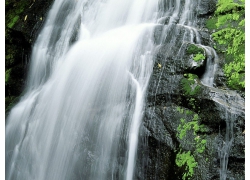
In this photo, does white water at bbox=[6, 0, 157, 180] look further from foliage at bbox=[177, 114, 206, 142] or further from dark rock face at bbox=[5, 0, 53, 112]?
foliage at bbox=[177, 114, 206, 142]

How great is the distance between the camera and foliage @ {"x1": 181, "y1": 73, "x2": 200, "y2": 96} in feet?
15.8

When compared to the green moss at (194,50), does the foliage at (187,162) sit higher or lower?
lower

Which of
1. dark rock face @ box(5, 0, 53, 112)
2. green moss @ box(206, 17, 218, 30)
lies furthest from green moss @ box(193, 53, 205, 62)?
dark rock face @ box(5, 0, 53, 112)

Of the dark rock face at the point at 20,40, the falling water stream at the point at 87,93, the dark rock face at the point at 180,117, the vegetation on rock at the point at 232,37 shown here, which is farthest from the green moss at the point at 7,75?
the vegetation on rock at the point at 232,37

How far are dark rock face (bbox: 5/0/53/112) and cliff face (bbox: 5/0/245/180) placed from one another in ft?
16.5

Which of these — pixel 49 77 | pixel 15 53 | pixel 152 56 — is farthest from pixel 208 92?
pixel 15 53

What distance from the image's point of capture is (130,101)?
5.37 metres

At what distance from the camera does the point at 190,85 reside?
16.2 ft

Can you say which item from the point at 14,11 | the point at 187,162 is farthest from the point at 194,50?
the point at 14,11

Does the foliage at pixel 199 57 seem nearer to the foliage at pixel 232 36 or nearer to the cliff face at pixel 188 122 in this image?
the cliff face at pixel 188 122

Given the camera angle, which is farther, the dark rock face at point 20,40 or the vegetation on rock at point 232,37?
the dark rock face at point 20,40

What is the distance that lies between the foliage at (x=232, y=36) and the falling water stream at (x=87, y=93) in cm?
66

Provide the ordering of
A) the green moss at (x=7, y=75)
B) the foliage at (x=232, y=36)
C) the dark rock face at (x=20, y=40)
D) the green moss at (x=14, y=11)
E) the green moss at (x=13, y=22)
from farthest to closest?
the green moss at (x=14, y=11), the green moss at (x=13, y=22), the green moss at (x=7, y=75), the dark rock face at (x=20, y=40), the foliage at (x=232, y=36)

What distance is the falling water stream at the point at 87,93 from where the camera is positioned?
17.4 feet
